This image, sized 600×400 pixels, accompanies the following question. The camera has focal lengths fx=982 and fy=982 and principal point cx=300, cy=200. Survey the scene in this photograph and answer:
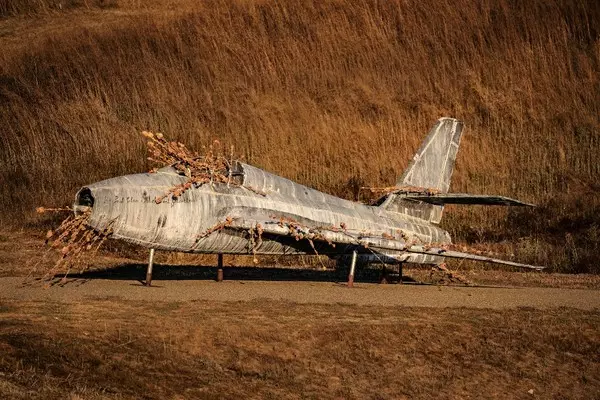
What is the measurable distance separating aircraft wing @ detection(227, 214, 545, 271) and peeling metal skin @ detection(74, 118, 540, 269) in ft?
0.07

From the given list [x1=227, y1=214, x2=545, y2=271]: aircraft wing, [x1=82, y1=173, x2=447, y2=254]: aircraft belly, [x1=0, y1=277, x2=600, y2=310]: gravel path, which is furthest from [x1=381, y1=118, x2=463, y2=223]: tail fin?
[x1=0, y1=277, x2=600, y2=310]: gravel path

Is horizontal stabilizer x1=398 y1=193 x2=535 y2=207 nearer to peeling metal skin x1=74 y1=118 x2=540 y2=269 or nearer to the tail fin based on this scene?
peeling metal skin x1=74 y1=118 x2=540 y2=269

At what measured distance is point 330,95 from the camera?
1180 inches

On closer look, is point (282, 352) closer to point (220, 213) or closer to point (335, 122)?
point (220, 213)

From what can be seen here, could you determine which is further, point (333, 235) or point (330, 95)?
point (330, 95)

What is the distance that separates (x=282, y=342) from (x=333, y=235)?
5195 mm

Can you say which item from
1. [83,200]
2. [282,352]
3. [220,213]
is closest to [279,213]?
[220,213]

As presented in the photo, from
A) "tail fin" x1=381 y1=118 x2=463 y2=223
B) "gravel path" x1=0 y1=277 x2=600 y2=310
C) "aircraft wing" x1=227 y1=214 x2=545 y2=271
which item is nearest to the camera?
"gravel path" x1=0 y1=277 x2=600 y2=310

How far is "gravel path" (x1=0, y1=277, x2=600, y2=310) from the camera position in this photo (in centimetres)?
1659

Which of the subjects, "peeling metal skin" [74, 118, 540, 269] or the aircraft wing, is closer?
"peeling metal skin" [74, 118, 540, 269]

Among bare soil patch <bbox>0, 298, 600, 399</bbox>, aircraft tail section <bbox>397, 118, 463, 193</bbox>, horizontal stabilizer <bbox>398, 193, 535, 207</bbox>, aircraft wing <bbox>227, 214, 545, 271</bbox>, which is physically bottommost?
bare soil patch <bbox>0, 298, 600, 399</bbox>

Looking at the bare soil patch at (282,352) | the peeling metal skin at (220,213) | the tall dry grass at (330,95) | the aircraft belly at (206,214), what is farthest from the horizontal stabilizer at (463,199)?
the tall dry grass at (330,95)

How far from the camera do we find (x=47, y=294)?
16.3 m

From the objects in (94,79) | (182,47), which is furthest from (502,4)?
(94,79)
